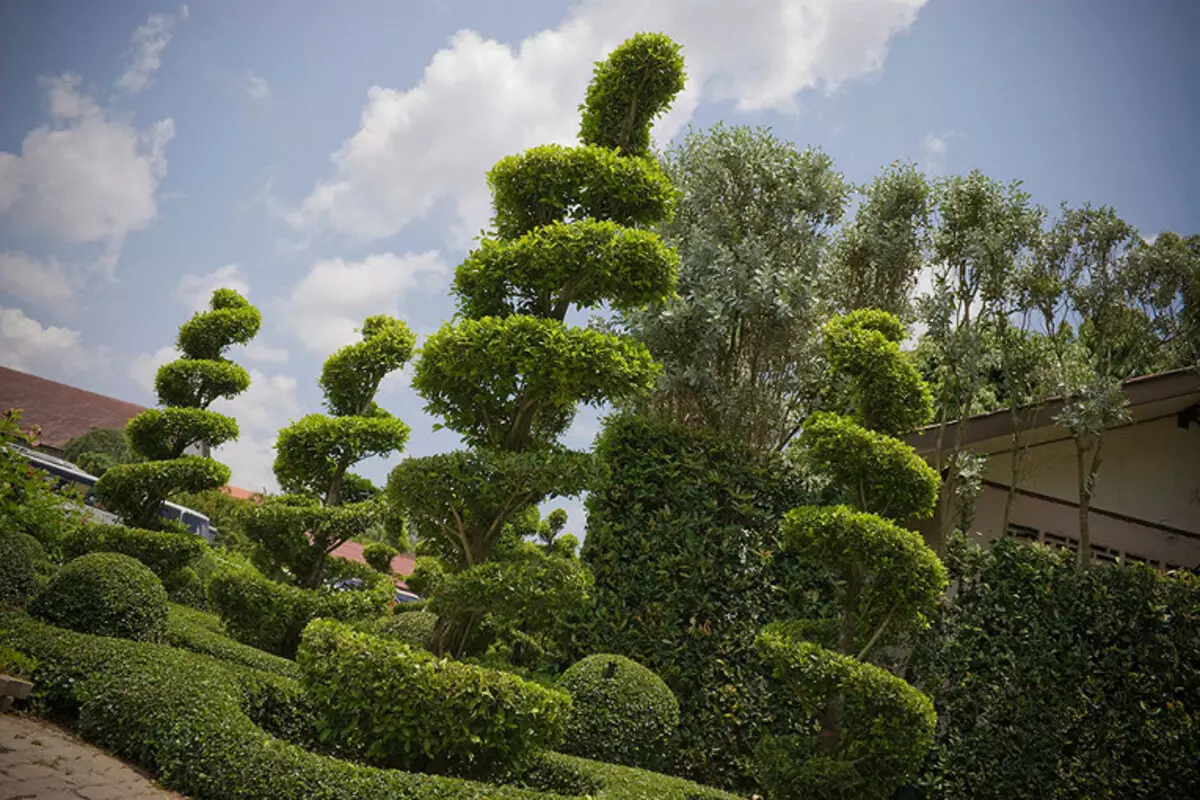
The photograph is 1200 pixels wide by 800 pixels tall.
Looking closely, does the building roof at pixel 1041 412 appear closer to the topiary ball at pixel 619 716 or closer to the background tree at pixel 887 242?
the background tree at pixel 887 242

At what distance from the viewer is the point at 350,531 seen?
37.5ft

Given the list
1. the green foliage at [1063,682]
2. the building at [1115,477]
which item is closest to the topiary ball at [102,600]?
the green foliage at [1063,682]

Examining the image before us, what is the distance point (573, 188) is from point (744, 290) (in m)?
4.48

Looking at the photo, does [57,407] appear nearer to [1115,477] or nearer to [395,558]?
[395,558]

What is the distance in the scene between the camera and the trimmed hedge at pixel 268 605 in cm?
1034

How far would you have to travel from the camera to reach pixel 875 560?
7.91m

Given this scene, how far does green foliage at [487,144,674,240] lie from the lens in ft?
28.5

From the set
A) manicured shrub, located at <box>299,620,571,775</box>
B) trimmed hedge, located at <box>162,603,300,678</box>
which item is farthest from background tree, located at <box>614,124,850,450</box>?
manicured shrub, located at <box>299,620,571,775</box>

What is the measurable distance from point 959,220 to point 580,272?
747 cm

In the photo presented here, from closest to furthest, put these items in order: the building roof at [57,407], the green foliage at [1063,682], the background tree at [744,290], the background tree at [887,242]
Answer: the green foliage at [1063,682] < the background tree at [744,290] < the background tree at [887,242] < the building roof at [57,407]

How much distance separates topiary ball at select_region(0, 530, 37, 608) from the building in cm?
1139

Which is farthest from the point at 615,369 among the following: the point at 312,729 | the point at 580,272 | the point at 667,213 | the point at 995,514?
the point at 995,514

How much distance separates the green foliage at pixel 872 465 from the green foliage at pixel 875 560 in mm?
536

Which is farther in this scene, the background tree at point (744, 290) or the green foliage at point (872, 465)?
the background tree at point (744, 290)
